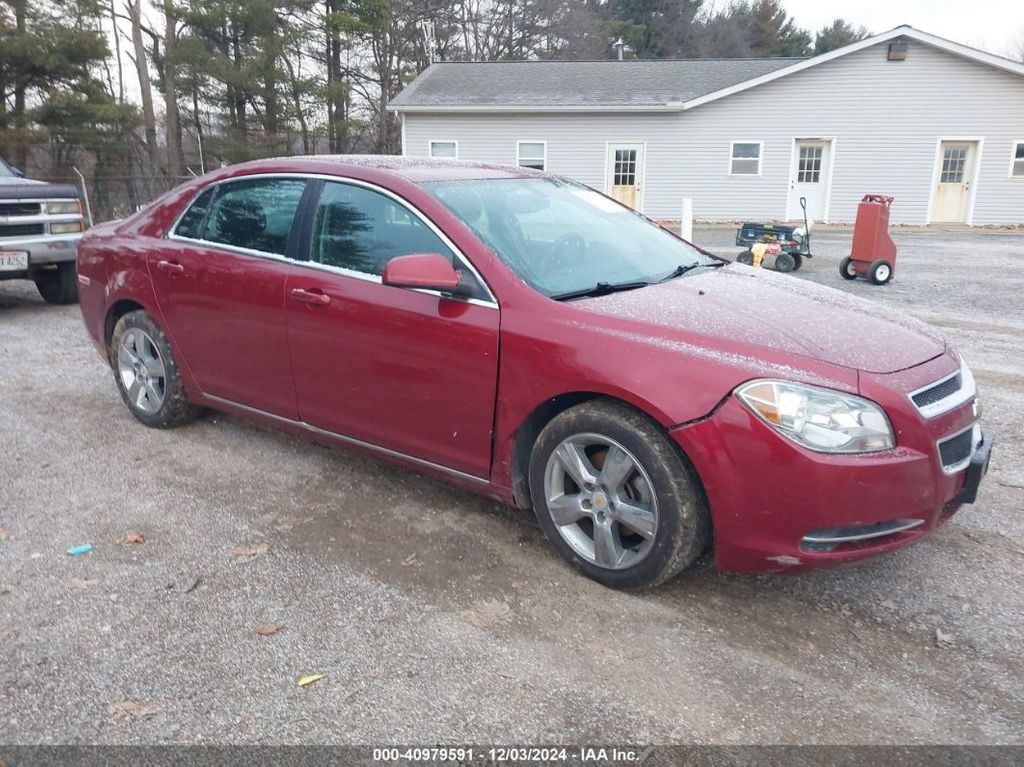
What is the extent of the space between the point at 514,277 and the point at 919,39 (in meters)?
22.2

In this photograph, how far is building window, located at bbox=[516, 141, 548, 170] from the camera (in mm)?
23353

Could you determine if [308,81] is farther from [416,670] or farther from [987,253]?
[416,670]

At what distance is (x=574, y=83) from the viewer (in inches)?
939

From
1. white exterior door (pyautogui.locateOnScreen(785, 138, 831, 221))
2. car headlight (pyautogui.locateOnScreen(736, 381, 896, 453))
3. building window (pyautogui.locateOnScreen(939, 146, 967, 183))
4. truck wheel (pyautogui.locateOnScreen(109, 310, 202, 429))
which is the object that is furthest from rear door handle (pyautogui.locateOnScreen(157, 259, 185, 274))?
building window (pyautogui.locateOnScreen(939, 146, 967, 183))

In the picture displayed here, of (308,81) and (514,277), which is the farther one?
(308,81)

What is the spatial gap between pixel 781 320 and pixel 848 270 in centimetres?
987

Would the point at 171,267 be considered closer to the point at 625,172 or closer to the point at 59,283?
the point at 59,283

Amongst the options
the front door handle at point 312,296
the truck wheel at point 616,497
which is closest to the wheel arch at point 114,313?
the front door handle at point 312,296

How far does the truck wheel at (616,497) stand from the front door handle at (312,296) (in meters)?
1.31

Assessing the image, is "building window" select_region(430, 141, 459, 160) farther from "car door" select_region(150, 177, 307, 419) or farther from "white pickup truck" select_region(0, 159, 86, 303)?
"car door" select_region(150, 177, 307, 419)

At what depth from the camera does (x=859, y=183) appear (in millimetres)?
22266

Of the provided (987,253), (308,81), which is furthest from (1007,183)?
(308,81)

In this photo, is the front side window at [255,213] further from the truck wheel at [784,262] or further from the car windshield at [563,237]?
the truck wheel at [784,262]

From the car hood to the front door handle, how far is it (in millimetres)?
1283
